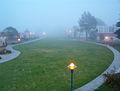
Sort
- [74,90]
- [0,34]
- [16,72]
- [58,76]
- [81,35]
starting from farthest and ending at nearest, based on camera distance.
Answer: [81,35]
[0,34]
[16,72]
[58,76]
[74,90]

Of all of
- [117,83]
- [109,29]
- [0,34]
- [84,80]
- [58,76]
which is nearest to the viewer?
[117,83]

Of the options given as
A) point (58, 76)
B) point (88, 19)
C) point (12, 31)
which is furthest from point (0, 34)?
point (58, 76)

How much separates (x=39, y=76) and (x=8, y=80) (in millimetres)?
2425

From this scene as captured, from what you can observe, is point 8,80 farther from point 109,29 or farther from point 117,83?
point 109,29

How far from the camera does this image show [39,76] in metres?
10.8

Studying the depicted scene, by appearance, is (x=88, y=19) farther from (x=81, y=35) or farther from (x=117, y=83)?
(x=117, y=83)

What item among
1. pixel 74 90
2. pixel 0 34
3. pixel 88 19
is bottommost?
pixel 74 90

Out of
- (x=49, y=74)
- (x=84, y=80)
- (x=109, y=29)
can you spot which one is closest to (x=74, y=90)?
(x=84, y=80)

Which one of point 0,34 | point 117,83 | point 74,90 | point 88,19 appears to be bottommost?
point 74,90

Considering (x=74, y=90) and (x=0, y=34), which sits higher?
(x=0, y=34)

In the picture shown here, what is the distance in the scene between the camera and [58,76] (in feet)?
35.0

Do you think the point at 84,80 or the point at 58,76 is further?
the point at 58,76

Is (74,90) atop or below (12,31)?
below

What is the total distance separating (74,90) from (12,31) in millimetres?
42777
